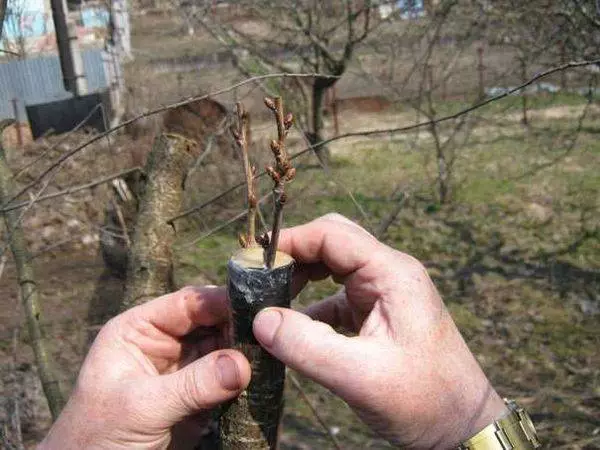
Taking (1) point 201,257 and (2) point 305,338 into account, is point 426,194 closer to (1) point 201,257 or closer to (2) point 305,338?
(1) point 201,257

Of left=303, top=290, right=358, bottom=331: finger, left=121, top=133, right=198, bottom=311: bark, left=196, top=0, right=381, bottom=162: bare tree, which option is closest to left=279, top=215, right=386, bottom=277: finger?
left=303, top=290, right=358, bottom=331: finger

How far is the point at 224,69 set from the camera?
15.9m

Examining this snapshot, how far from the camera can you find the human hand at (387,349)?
51.6 inches

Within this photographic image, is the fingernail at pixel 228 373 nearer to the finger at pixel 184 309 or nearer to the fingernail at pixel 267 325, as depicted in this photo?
the fingernail at pixel 267 325

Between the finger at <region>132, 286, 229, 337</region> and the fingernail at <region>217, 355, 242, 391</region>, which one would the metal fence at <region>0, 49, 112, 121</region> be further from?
the fingernail at <region>217, 355, 242, 391</region>

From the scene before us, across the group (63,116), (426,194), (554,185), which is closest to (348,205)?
(426,194)

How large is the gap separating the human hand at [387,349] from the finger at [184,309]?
0.20m

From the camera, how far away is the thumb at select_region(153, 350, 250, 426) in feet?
4.34

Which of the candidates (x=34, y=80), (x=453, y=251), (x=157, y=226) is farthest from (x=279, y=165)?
(x=34, y=80)

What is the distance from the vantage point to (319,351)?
4.29ft

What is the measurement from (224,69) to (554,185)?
9.59 metres

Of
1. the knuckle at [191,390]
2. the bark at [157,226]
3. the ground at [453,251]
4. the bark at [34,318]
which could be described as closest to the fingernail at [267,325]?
the knuckle at [191,390]

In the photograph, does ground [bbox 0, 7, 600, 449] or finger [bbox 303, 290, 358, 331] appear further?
ground [bbox 0, 7, 600, 449]

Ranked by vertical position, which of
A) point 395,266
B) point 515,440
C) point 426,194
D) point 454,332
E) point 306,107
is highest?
point 395,266
